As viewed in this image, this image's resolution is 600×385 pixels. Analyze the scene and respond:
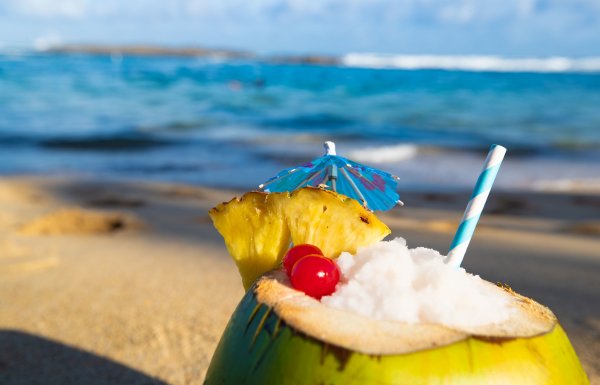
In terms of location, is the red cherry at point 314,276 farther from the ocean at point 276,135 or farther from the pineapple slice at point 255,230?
the ocean at point 276,135

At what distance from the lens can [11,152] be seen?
813 centimetres

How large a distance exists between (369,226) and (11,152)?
7.85 meters

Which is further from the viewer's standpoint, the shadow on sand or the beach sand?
the beach sand

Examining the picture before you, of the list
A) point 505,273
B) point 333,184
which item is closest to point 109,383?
point 333,184

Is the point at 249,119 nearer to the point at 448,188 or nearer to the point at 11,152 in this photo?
the point at 11,152

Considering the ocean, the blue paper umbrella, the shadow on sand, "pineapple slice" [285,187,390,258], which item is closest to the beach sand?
the shadow on sand

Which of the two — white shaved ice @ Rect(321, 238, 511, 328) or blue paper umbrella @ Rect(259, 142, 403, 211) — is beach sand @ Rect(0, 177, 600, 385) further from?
white shaved ice @ Rect(321, 238, 511, 328)

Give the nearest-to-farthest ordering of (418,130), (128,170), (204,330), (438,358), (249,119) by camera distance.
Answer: (438,358)
(204,330)
(128,170)
(418,130)
(249,119)

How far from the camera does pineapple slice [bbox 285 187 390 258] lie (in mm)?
1253

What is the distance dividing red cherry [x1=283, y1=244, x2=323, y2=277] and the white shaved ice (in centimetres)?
7

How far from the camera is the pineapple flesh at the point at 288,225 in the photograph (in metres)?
1.26

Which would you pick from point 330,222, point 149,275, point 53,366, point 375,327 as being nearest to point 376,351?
point 375,327

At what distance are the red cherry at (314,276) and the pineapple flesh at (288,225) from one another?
0.39 feet

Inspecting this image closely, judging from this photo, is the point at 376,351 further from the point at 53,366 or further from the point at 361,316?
the point at 53,366
